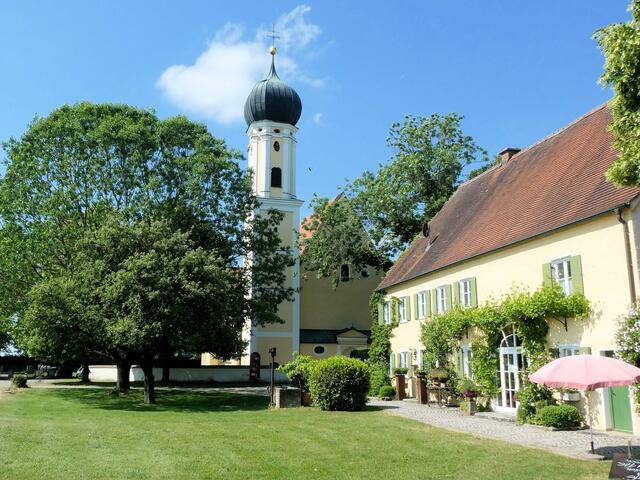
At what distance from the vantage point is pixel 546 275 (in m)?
18.7

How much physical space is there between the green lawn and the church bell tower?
24.7 meters

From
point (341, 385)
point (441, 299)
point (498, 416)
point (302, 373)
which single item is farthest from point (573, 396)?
point (302, 373)

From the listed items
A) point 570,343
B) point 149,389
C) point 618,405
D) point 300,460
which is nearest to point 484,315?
point 570,343

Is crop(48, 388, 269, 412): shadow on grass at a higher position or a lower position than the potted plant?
lower

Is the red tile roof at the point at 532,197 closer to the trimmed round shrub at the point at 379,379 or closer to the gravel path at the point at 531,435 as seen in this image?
the trimmed round shrub at the point at 379,379

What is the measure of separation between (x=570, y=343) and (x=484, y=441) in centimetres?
489

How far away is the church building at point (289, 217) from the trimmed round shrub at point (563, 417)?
28951mm

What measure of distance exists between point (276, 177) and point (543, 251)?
29.6 metres

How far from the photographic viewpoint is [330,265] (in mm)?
40000

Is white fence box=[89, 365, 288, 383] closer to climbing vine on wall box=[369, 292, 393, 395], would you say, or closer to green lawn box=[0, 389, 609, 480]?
climbing vine on wall box=[369, 292, 393, 395]

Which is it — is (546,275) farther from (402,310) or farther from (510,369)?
(402,310)

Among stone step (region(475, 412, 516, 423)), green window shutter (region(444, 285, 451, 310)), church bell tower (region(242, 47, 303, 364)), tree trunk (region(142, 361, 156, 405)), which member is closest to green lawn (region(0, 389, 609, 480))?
stone step (region(475, 412, 516, 423))

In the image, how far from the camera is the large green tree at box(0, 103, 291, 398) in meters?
29.0

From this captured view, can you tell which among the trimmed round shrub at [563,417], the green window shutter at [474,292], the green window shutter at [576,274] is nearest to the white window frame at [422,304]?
the green window shutter at [474,292]
